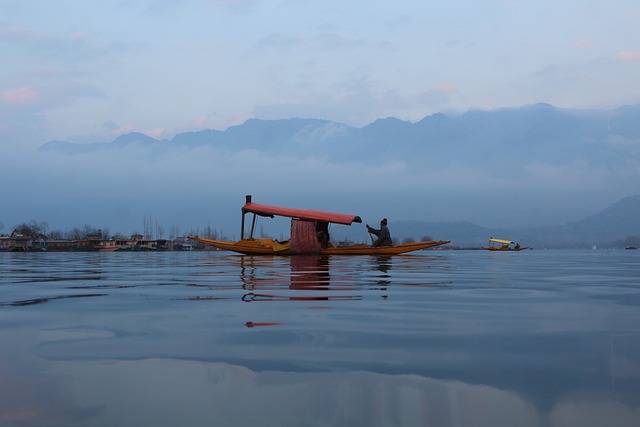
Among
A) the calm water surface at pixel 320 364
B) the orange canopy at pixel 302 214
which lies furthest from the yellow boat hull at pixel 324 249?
the calm water surface at pixel 320 364

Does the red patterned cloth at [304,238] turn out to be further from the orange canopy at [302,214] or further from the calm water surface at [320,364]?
the calm water surface at [320,364]

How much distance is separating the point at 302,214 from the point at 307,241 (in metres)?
1.44

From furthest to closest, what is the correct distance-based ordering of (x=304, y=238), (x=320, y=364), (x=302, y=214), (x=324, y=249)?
(x=324, y=249)
(x=302, y=214)
(x=304, y=238)
(x=320, y=364)

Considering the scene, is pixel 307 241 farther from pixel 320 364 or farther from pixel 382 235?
pixel 320 364

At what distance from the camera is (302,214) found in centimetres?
2855

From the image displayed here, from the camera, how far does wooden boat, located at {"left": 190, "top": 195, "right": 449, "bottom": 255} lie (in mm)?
27969

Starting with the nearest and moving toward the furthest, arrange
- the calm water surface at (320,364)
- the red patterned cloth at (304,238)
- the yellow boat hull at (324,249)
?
1. the calm water surface at (320,364)
2. the red patterned cloth at (304,238)
3. the yellow boat hull at (324,249)

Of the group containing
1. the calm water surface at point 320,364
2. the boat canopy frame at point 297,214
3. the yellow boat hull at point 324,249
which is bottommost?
the calm water surface at point 320,364

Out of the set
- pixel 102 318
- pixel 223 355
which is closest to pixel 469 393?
pixel 223 355

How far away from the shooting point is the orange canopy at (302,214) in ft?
91.6

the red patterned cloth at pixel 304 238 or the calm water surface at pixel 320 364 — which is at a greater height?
the red patterned cloth at pixel 304 238

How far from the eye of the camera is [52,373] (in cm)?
371

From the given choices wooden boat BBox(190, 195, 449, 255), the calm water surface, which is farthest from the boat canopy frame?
the calm water surface

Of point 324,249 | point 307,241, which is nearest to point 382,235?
point 324,249
